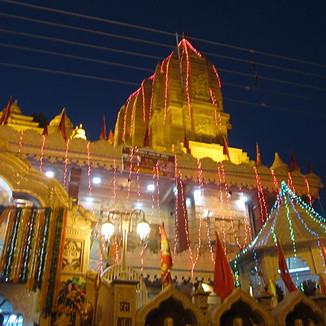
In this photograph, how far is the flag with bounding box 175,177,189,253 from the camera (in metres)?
17.5

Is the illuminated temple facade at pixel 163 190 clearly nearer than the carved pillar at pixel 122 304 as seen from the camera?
No

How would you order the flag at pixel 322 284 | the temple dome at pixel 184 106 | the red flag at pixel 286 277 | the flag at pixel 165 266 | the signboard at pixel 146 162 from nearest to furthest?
the red flag at pixel 286 277 → the flag at pixel 322 284 → the flag at pixel 165 266 → the signboard at pixel 146 162 → the temple dome at pixel 184 106

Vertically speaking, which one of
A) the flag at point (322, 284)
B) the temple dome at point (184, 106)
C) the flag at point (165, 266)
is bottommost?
the flag at point (322, 284)

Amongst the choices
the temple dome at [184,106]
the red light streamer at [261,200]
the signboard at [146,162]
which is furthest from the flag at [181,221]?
the temple dome at [184,106]

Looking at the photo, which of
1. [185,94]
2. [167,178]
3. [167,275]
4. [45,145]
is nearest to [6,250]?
[167,275]

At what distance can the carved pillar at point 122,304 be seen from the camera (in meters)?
7.29

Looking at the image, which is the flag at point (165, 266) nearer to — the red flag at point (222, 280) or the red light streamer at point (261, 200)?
the red flag at point (222, 280)

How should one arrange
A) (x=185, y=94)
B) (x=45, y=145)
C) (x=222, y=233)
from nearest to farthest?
(x=45, y=145), (x=222, y=233), (x=185, y=94)

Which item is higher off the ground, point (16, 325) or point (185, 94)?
point (185, 94)

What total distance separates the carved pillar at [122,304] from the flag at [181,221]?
392 inches

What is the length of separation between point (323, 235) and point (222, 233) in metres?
7.84

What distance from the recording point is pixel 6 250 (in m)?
9.43

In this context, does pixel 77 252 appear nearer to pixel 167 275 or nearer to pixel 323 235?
pixel 167 275

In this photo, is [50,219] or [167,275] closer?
[50,219]
